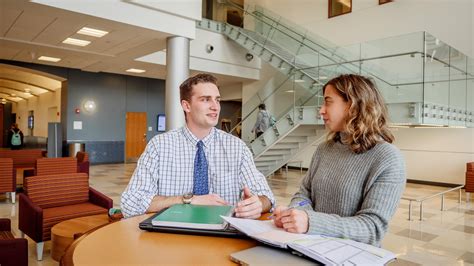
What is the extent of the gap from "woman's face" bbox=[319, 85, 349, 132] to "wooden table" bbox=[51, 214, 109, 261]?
214 cm

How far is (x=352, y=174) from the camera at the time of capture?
4.87 feet

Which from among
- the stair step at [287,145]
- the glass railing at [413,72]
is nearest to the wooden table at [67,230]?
the glass railing at [413,72]

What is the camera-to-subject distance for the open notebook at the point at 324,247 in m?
0.99

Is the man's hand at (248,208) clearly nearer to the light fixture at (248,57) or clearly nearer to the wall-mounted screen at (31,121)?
the light fixture at (248,57)

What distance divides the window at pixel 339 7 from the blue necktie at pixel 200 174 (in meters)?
11.1

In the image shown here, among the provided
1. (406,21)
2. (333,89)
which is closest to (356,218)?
Result: (333,89)

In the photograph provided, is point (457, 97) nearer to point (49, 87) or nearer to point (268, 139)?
point (268, 139)

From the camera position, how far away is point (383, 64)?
24.0 feet

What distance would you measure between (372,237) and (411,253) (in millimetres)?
3175

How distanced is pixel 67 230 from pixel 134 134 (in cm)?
1097

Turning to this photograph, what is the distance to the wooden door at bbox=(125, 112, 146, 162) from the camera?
44.5ft

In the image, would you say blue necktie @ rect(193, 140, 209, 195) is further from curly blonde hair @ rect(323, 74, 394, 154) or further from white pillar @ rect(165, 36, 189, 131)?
white pillar @ rect(165, 36, 189, 131)

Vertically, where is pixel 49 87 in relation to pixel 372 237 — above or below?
above

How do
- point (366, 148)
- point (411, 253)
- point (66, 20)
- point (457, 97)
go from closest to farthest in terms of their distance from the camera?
point (366, 148) < point (411, 253) < point (66, 20) < point (457, 97)
